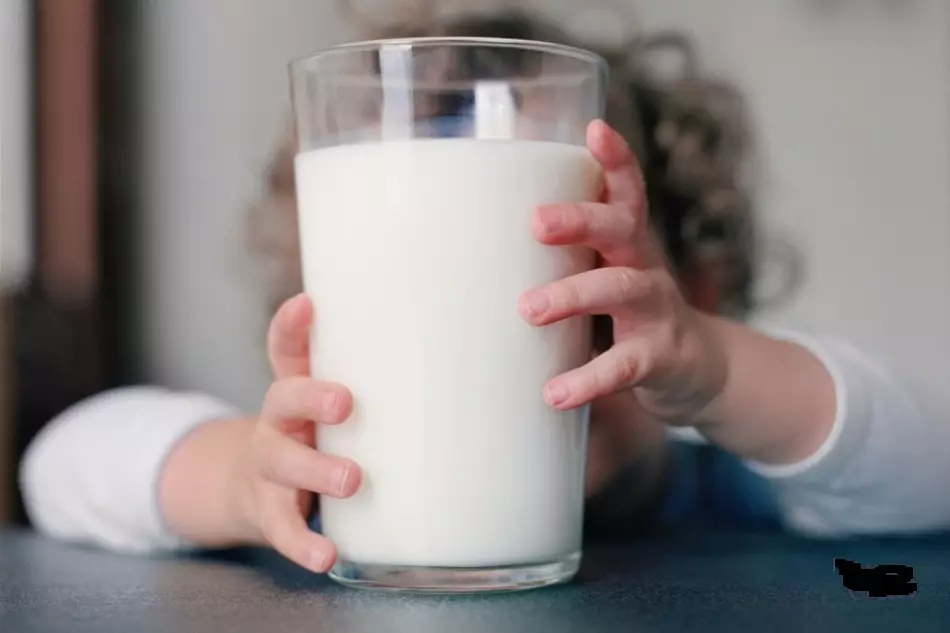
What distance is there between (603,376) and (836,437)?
287mm

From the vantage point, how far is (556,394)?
1.41 ft

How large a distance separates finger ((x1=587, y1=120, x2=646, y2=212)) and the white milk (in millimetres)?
15

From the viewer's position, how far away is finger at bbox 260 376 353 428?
0.43 m

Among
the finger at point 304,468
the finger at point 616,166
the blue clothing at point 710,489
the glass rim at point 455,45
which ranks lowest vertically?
the blue clothing at point 710,489

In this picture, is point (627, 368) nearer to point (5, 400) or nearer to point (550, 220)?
point (550, 220)

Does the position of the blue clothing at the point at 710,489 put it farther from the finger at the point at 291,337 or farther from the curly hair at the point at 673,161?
the finger at the point at 291,337

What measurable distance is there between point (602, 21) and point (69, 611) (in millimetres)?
894

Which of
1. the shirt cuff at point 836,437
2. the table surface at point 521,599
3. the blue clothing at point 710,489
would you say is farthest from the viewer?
the blue clothing at point 710,489

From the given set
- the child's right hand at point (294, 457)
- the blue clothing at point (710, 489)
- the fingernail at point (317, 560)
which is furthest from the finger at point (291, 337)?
the blue clothing at point (710, 489)

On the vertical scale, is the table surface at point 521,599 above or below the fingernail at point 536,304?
below

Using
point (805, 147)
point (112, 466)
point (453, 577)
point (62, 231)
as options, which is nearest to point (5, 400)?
point (62, 231)

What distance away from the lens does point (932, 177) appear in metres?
1.18

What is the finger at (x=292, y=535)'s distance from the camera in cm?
45

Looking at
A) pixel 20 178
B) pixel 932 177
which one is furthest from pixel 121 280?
pixel 932 177
